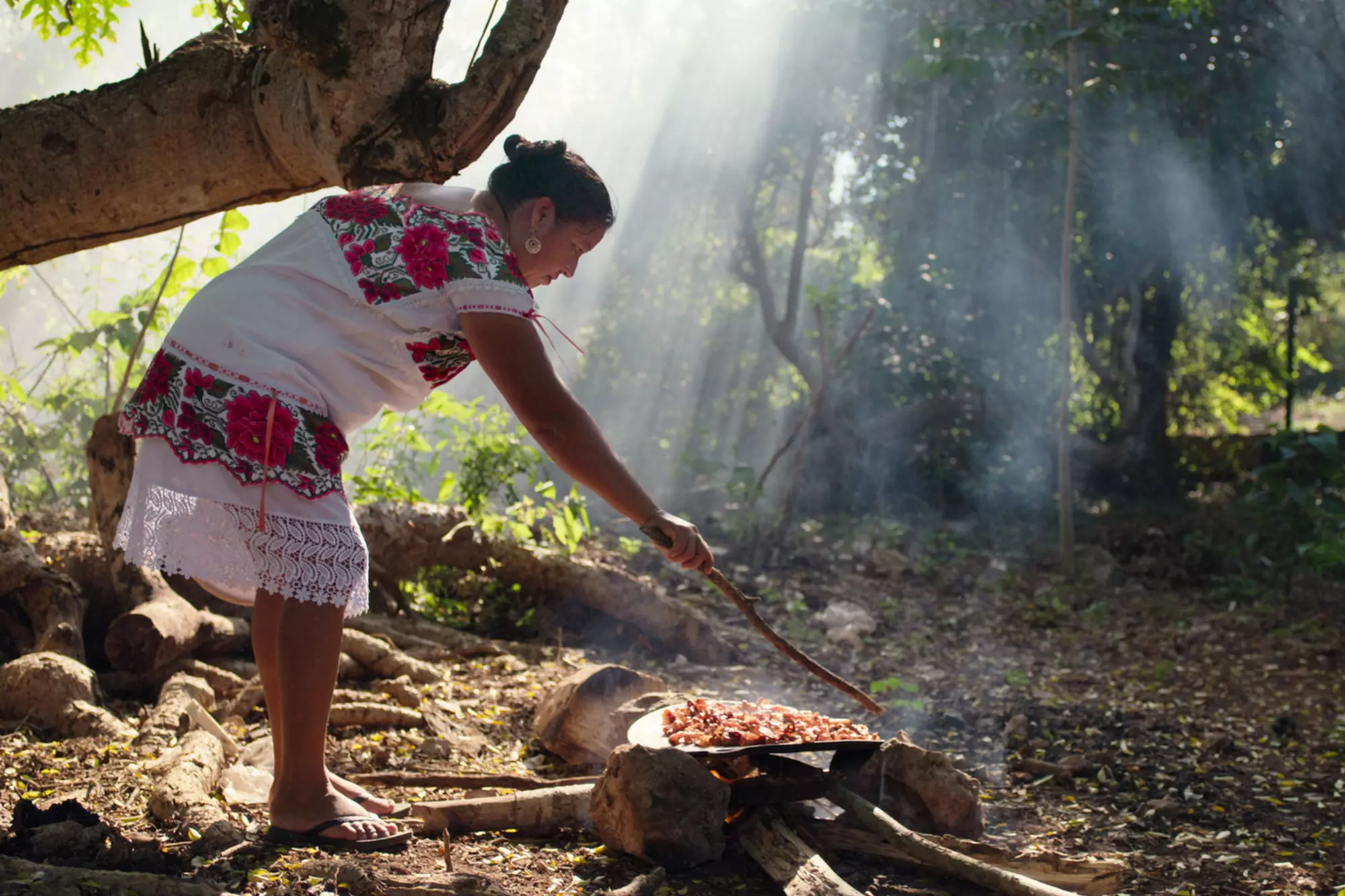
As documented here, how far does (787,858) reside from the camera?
2469 millimetres

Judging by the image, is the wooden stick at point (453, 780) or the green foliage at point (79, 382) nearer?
the wooden stick at point (453, 780)

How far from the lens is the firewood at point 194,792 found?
2432mm

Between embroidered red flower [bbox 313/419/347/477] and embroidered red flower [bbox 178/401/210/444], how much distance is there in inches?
9.2

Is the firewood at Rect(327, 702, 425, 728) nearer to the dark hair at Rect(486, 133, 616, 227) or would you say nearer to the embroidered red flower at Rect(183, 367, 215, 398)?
the embroidered red flower at Rect(183, 367, 215, 398)

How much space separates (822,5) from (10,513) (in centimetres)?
980

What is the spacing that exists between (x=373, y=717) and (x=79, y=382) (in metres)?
4.26

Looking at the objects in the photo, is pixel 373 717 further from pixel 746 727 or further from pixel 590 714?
pixel 746 727

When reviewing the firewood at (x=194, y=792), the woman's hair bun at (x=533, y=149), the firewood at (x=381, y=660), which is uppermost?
the woman's hair bun at (x=533, y=149)

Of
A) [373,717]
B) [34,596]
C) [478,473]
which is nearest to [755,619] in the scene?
[373,717]

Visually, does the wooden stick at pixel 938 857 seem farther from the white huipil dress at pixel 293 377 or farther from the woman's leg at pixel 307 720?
the white huipil dress at pixel 293 377

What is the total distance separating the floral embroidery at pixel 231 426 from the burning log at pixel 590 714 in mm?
1384

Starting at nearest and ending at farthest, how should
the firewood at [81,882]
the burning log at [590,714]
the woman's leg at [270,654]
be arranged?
the firewood at [81,882] → the woman's leg at [270,654] → the burning log at [590,714]

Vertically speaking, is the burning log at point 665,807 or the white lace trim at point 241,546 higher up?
the white lace trim at point 241,546

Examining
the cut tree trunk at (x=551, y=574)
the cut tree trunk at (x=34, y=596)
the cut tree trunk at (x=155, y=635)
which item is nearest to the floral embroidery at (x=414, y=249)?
the cut tree trunk at (x=155, y=635)
